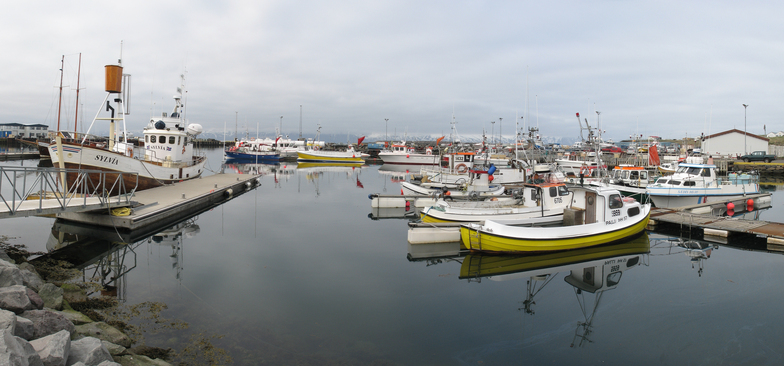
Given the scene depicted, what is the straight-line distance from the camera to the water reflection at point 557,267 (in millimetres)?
9828

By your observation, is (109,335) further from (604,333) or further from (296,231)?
(296,231)

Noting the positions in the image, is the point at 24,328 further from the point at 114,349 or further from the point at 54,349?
the point at 114,349

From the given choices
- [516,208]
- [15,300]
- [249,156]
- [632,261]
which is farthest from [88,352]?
[249,156]

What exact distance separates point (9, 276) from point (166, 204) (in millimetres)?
10299

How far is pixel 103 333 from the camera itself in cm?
596

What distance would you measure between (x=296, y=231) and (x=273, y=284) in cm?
631

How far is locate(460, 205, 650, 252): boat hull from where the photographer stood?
11945mm

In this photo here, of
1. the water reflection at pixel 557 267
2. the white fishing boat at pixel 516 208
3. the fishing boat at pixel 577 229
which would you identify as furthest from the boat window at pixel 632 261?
the white fishing boat at pixel 516 208

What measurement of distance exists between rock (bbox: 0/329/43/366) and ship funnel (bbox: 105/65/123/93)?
20.6 meters

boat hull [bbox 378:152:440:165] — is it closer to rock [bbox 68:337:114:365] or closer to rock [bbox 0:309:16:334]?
rock [bbox 68:337:114:365]

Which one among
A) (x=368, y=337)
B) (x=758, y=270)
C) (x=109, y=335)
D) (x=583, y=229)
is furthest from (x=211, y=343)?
(x=758, y=270)

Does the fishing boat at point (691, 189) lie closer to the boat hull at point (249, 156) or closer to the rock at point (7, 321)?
the rock at point (7, 321)

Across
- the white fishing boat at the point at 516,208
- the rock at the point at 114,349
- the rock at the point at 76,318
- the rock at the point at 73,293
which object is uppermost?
the white fishing boat at the point at 516,208

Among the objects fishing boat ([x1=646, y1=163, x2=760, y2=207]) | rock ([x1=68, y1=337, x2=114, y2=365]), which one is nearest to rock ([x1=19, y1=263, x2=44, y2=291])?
rock ([x1=68, y1=337, x2=114, y2=365])
